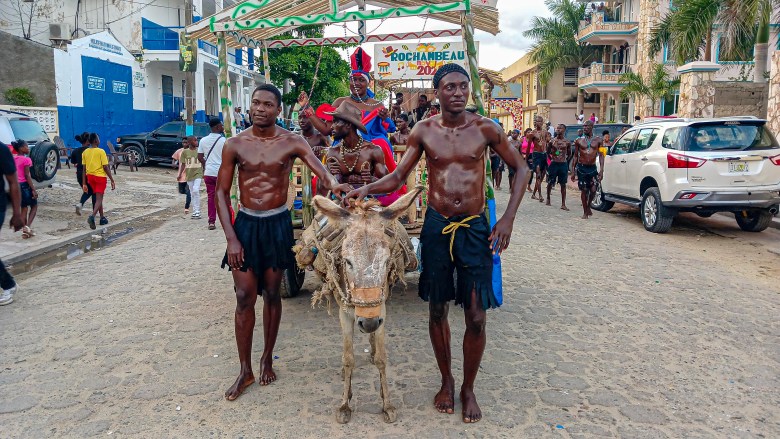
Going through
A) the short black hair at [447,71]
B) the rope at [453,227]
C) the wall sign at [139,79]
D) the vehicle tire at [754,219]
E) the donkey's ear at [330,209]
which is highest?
the wall sign at [139,79]

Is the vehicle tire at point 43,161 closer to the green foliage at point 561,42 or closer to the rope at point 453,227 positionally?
the rope at point 453,227

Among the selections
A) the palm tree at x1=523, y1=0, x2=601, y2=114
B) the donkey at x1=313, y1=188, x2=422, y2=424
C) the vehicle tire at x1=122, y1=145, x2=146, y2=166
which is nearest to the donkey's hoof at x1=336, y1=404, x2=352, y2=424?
the donkey at x1=313, y1=188, x2=422, y2=424

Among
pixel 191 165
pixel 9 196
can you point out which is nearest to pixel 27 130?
pixel 191 165

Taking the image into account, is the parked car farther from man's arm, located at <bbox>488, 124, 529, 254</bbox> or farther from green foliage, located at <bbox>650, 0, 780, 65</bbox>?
green foliage, located at <bbox>650, 0, 780, 65</bbox>

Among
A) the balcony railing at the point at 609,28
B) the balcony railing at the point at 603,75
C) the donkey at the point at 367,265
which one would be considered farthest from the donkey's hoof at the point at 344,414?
the balcony railing at the point at 609,28

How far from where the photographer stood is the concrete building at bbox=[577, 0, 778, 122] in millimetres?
27006

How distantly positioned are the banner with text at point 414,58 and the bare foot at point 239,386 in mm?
9613

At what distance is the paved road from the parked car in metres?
4.46

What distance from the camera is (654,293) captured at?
20.6 feet

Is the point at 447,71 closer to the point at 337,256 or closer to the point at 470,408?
the point at 337,256

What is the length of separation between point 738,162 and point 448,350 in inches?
290

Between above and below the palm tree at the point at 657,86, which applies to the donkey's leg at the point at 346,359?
below

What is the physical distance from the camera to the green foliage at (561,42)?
3512 centimetres

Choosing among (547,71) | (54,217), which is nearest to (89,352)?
(54,217)
